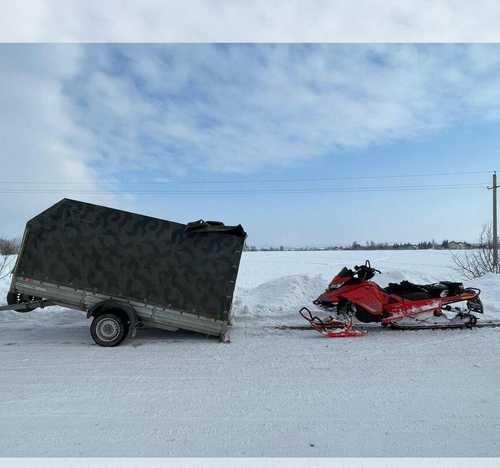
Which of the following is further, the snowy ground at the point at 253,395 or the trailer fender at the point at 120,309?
the trailer fender at the point at 120,309

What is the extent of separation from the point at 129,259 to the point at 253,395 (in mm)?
3360

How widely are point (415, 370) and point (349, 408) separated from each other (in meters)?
1.53

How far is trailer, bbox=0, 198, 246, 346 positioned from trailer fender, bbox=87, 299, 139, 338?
0.6 inches

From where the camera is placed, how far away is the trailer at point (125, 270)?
6.45 metres

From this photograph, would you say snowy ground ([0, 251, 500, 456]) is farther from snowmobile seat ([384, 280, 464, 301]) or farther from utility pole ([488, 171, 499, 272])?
utility pole ([488, 171, 499, 272])

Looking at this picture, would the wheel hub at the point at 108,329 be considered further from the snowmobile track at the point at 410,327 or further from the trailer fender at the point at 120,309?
the snowmobile track at the point at 410,327

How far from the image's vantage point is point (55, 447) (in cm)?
318

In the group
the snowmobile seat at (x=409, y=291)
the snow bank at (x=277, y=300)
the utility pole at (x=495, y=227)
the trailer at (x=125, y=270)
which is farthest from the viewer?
the utility pole at (x=495, y=227)

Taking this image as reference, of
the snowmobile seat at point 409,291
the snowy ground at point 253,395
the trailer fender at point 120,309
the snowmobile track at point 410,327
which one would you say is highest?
the snowmobile seat at point 409,291

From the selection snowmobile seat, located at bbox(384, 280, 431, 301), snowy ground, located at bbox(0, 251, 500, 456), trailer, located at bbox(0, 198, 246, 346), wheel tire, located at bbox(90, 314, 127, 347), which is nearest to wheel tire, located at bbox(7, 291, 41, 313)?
trailer, located at bbox(0, 198, 246, 346)

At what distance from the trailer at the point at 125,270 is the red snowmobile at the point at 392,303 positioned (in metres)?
1.95

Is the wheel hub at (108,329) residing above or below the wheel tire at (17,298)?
below

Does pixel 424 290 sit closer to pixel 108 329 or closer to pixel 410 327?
pixel 410 327

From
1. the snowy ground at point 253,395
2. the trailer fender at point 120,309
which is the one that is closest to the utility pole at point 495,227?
the snowy ground at point 253,395
